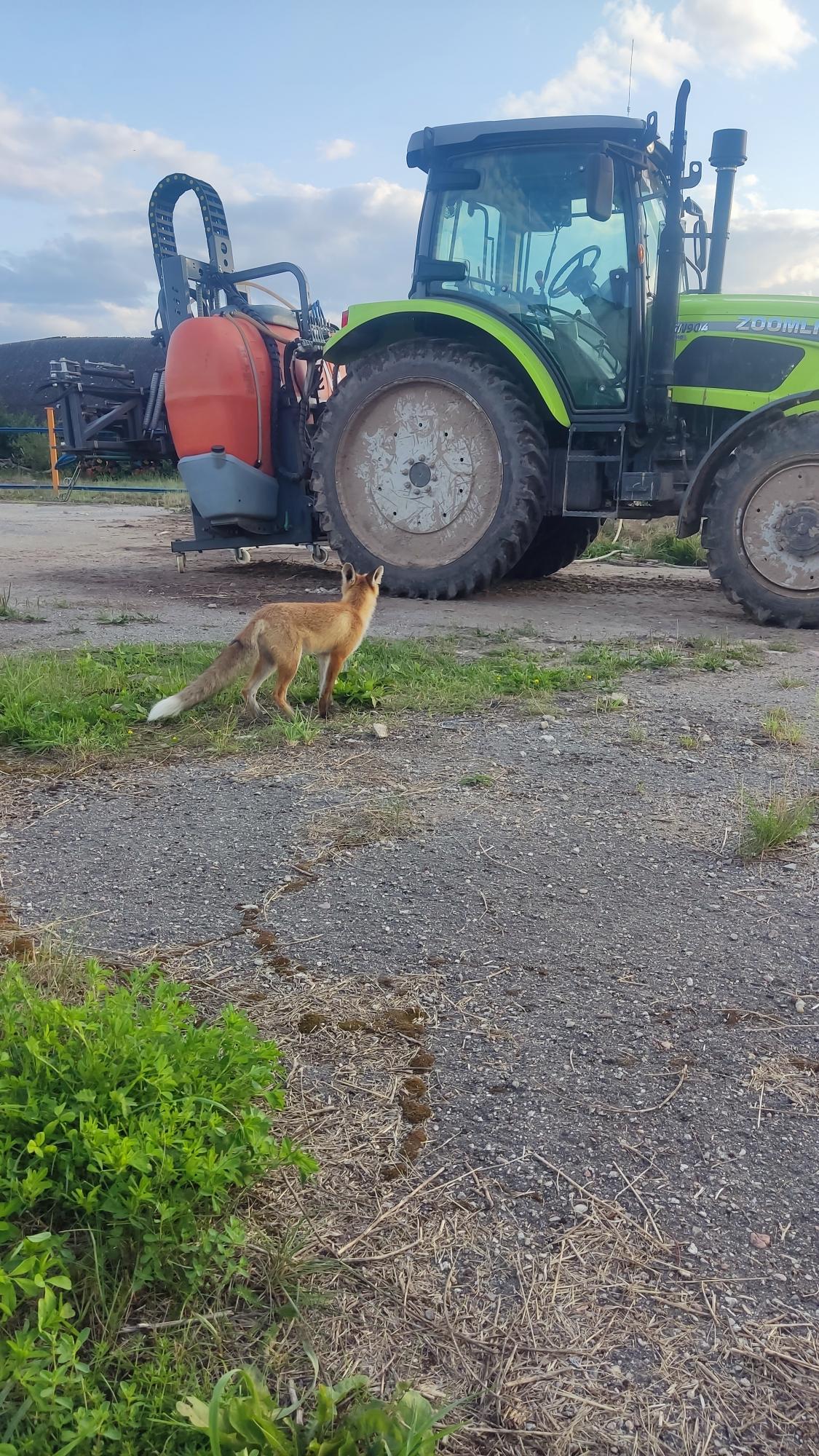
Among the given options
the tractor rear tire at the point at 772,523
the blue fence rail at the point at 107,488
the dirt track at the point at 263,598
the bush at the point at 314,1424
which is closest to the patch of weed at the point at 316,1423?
the bush at the point at 314,1424

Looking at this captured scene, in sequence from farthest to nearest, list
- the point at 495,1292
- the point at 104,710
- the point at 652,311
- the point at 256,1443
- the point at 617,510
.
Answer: the point at 617,510 < the point at 652,311 < the point at 104,710 < the point at 495,1292 < the point at 256,1443

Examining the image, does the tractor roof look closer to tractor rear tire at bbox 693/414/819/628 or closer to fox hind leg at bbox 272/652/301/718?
tractor rear tire at bbox 693/414/819/628

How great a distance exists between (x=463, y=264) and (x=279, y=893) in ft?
20.2

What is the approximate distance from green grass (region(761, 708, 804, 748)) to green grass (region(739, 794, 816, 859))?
792mm

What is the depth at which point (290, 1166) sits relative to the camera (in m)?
1.70

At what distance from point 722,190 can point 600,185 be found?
207 centimetres

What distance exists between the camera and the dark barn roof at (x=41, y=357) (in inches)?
1158

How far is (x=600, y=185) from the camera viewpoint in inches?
244

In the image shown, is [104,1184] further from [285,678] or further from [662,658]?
[662,658]

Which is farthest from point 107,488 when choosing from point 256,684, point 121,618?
point 256,684

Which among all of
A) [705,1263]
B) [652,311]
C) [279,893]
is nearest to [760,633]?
[652,311]

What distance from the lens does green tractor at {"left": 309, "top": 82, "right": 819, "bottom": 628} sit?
6598 mm

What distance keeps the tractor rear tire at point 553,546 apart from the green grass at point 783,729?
4944mm

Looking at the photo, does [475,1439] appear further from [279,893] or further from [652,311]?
[652,311]
